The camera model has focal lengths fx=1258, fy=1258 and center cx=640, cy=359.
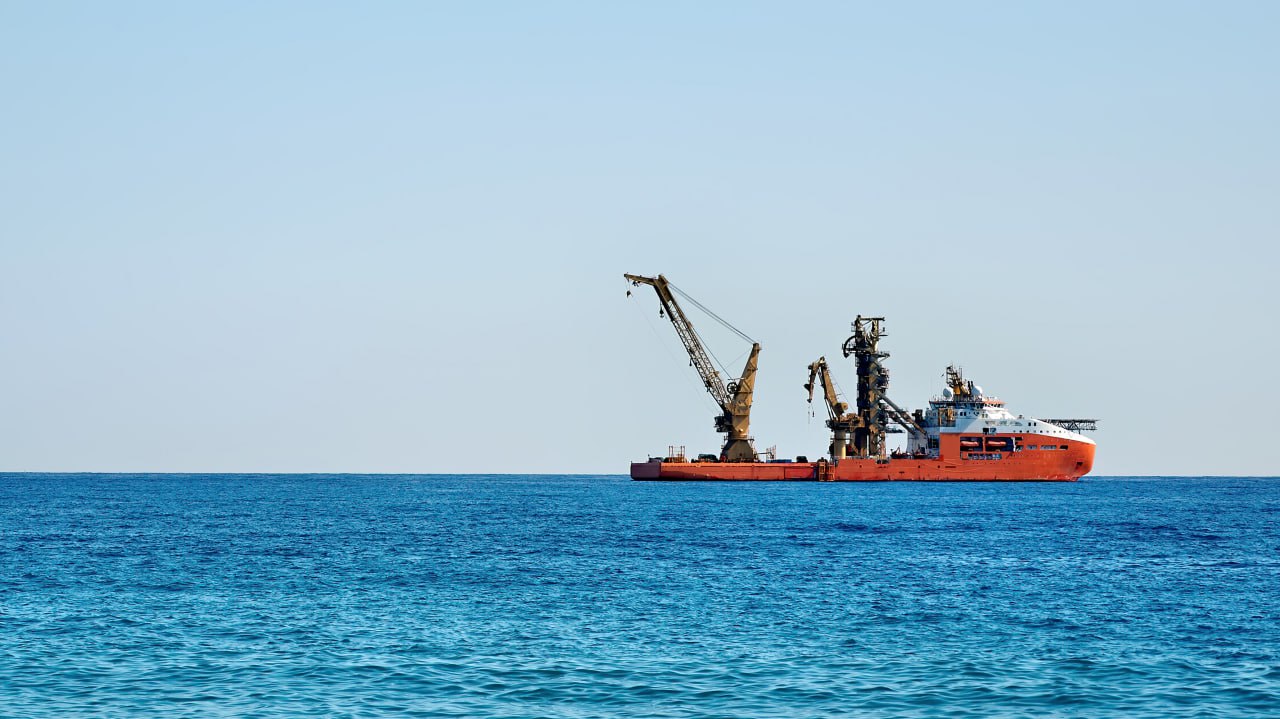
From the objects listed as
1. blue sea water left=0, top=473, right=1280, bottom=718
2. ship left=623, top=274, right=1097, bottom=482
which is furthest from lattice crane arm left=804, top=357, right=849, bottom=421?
blue sea water left=0, top=473, right=1280, bottom=718

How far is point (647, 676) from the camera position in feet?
90.3

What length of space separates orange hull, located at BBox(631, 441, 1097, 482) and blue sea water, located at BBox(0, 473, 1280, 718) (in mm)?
82193

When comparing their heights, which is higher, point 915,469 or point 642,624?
point 915,469

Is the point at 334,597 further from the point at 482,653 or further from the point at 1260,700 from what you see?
the point at 1260,700

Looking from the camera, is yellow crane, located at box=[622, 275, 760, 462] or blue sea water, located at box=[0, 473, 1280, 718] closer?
blue sea water, located at box=[0, 473, 1280, 718]

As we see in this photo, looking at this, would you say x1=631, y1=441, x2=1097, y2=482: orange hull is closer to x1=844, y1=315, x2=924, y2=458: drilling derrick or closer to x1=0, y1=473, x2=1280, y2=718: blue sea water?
x1=844, y1=315, x2=924, y2=458: drilling derrick

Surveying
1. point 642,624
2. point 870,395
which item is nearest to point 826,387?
point 870,395

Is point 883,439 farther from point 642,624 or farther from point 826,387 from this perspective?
point 642,624

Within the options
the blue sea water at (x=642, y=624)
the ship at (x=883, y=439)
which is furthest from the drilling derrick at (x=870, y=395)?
the blue sea water at (x=642, y=624)

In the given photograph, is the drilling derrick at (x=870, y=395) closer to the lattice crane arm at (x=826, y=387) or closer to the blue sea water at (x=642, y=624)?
the lattice crane arm at (x=826, y=387)

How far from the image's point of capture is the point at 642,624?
115 ft

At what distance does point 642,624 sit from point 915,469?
126 meters

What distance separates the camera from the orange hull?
6053 inches

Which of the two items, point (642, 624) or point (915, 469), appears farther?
point (915, 469)
